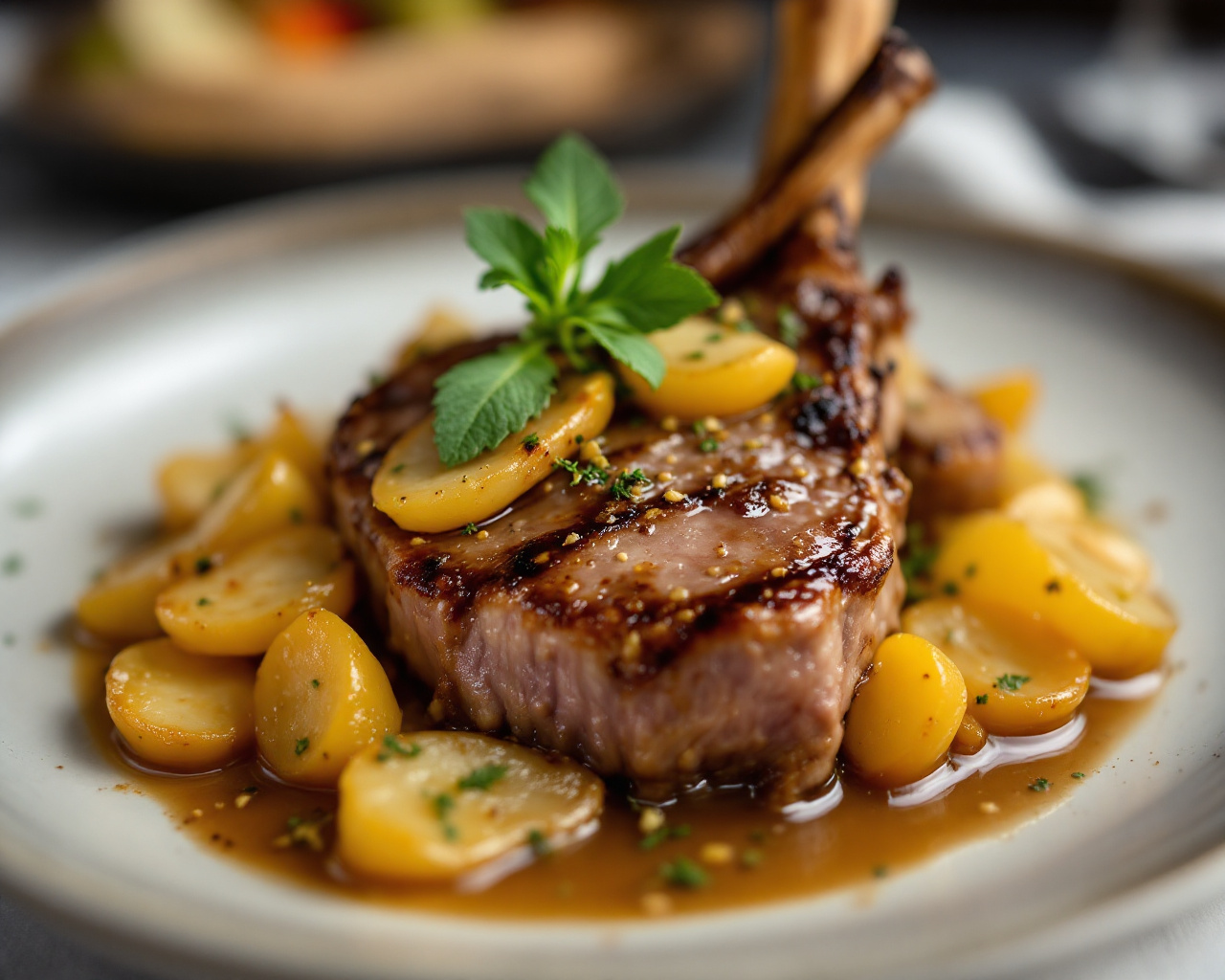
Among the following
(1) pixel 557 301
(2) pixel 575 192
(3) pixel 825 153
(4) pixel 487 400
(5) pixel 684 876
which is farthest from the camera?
(3) pixel 825 153

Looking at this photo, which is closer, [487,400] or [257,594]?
[487,400]

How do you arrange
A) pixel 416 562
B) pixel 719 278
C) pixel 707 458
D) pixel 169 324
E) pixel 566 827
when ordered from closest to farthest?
pixel 566 827 → pixel 416 562 → pixel 707 458 → pixel 719 278 → pixel 169 324

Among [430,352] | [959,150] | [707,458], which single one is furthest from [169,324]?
[959,150]

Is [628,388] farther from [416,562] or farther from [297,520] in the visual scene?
[297,520]

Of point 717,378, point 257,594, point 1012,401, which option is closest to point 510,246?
point 717,378

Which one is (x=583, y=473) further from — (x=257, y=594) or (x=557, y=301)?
(x=257, y=594)
